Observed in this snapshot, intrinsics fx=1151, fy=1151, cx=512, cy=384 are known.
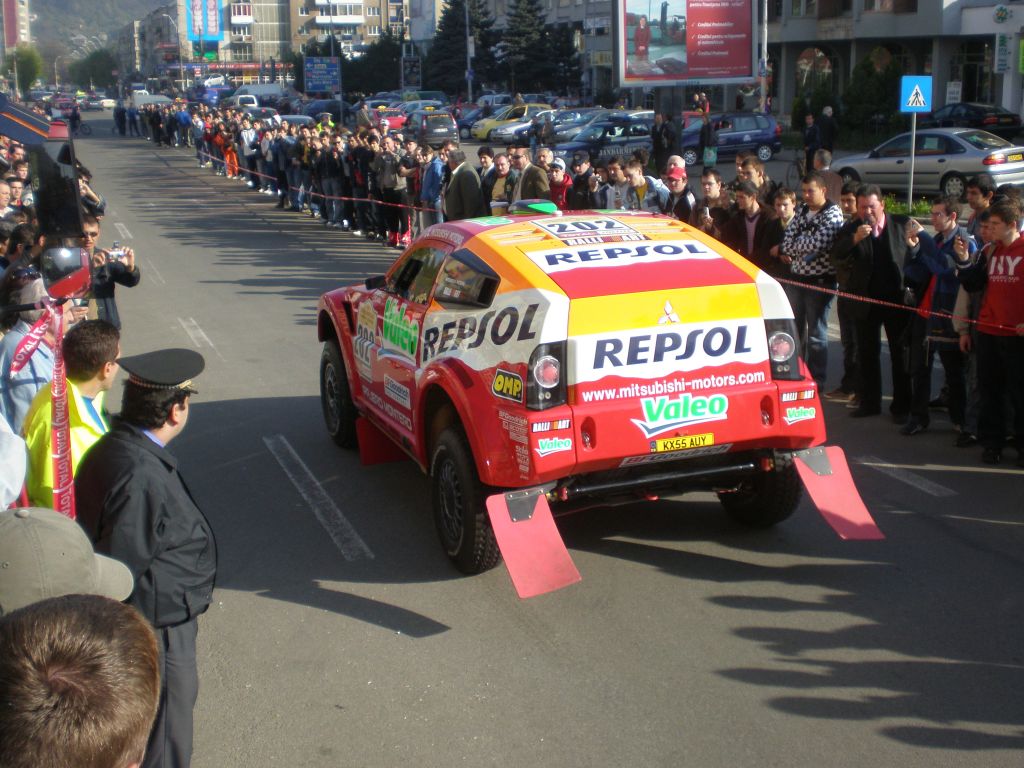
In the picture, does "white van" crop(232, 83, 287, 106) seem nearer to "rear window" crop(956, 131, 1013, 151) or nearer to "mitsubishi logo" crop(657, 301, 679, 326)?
"rear window" crop(956, 131, 1013, 151)

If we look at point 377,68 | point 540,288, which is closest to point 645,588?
point 540,288

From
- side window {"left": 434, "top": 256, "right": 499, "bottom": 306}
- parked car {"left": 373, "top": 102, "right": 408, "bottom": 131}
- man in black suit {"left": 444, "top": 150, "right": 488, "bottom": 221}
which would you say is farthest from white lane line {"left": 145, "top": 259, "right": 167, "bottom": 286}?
parked car {"left": 373, "top": 102, "right": 408, "bottom": 131}

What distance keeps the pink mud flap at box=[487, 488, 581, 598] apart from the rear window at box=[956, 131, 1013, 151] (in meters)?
20.8

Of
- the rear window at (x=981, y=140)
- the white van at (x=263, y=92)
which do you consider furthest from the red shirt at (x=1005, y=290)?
the white van at (x=263, y=92)

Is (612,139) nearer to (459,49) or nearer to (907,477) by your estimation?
(907,477)

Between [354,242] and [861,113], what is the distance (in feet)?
88.7

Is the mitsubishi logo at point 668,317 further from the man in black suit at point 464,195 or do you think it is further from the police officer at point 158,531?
the man in black suit at point 464,195

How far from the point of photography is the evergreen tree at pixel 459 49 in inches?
2879

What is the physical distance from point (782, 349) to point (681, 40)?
80.8ft

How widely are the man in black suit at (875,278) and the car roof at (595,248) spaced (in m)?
2.66

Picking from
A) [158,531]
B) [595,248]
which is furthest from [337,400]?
[158,531]

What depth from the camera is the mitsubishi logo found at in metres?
5.91

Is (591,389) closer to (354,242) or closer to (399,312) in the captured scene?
(399,312)

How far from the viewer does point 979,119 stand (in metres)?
36.1
